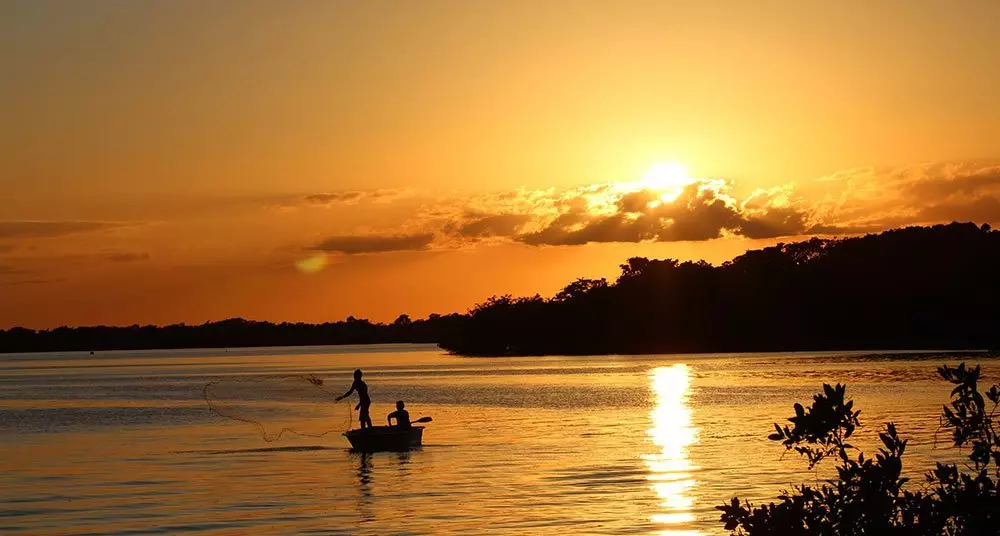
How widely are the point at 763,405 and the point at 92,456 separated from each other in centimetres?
4038


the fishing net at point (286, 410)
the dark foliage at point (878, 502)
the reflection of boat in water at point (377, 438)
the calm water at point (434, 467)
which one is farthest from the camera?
the fishing net at point (286, 410)

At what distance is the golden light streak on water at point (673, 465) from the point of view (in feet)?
98.4

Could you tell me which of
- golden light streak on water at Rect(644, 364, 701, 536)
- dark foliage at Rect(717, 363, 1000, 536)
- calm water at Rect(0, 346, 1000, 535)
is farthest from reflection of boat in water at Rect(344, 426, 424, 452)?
dark foliage at Rect(717, 363, 1000, 536)

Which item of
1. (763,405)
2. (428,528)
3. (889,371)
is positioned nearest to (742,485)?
(428,528)

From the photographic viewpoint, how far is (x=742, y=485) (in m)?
35.8

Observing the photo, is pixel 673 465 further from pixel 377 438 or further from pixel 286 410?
pixel 286 410

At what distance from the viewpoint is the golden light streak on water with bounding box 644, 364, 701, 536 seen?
3000cm

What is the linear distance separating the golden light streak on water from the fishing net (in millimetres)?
12255

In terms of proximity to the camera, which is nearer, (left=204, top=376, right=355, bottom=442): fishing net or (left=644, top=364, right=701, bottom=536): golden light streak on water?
(left=644, top=364, right=701, bottom=536): golden light streak on water

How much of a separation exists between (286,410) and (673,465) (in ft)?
142

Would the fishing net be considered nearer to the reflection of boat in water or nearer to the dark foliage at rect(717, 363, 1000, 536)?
the reflection of boat in water

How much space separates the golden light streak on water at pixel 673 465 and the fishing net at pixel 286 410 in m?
12.3

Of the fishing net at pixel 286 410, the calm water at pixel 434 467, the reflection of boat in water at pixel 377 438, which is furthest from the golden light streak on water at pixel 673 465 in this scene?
the fishing net at pixel 286 410

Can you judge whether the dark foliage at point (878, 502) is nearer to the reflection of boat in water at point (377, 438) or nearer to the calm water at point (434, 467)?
the calm water at point (434, 467)
